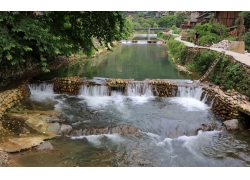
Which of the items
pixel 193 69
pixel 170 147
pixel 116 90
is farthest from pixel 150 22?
pixel 170 147

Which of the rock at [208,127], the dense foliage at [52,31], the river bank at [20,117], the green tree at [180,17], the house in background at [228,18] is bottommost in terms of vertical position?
the rock at [208,127]

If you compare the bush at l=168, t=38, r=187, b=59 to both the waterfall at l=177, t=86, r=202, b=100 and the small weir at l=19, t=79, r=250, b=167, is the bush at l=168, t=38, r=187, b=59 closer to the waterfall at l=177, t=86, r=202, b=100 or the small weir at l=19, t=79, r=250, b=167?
the waterfall at l=177, t=86, r=202, b=100

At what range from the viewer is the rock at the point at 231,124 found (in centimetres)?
980

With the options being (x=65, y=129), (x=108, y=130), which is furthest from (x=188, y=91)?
(x=65, y=129)

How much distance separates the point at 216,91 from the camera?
12844 mm

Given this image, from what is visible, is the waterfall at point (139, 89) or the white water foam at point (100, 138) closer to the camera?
the white water foam at point (100, 138)

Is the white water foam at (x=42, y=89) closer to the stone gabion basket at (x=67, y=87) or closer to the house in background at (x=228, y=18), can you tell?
the stone gabion basket at (x=67, y=87)

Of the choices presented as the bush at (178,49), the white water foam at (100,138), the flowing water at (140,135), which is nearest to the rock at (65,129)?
the flowing water at (140,135)

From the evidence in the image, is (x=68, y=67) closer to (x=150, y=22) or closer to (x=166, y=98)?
(x=166, y=98)

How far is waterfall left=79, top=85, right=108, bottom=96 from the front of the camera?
14.0 m

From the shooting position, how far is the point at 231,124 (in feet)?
32.4

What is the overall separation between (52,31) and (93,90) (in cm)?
382

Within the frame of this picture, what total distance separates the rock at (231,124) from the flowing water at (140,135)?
0.30 m

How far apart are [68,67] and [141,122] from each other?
40.3 feet
